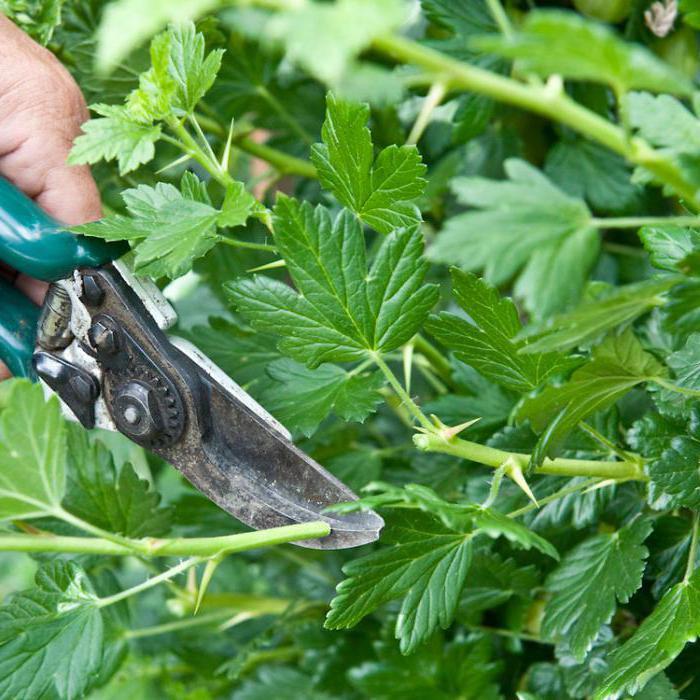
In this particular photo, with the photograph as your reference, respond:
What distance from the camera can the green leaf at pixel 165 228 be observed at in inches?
20.5

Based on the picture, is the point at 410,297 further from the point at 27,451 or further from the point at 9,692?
the point at 9,692

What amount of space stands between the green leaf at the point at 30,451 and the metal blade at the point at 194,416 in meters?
0.14

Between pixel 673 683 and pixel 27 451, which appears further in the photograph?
pixel 673 683

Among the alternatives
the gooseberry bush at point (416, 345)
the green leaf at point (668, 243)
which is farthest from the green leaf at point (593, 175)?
the green leaf at point (668, 243)

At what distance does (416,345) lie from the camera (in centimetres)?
72

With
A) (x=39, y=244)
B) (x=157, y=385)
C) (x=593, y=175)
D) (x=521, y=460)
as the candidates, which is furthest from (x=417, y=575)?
(x=593, y=175)

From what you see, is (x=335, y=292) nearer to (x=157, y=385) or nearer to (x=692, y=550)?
(x=157, y=385)

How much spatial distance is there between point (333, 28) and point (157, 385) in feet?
1.11

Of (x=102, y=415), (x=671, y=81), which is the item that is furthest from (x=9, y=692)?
(x=671, y=81)

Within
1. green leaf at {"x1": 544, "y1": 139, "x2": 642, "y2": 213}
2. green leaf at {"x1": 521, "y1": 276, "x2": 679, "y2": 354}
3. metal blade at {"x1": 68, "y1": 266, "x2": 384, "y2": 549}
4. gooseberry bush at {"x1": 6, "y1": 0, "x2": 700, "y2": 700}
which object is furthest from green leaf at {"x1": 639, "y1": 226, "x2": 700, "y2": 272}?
green leaf at {"x1": 544, "y1": 139, "x2": 642, "y2": 213}

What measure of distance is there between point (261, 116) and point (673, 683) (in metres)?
0.60

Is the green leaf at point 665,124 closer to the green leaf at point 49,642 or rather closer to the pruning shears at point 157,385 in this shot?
the pruning shears at point 157,385

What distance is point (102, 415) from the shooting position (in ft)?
2.11

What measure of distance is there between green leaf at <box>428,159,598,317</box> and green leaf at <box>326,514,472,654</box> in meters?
0.21
